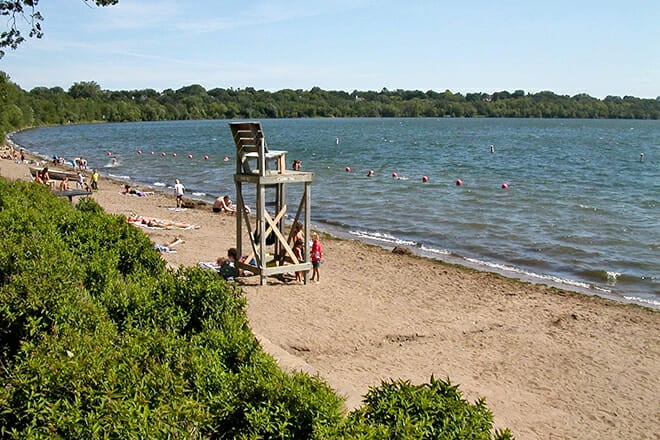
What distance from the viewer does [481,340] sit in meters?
12.8

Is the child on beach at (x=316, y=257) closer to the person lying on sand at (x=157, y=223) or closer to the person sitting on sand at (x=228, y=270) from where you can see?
the person sitting on sand at (x=228, y=270)

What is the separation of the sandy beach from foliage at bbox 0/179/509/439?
1620 millimetres

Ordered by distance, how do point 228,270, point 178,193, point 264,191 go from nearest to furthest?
point 264,191, point 228,270, point 178,193

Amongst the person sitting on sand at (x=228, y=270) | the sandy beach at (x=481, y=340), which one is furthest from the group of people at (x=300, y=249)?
the person sitting on sand at (x=228, y=270)


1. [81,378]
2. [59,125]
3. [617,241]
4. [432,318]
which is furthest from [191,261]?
[59,125]

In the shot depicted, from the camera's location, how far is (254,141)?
1411cm

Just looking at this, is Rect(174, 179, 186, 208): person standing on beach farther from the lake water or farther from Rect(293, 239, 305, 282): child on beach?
Rect(293, 239, 305, 282): child on beach

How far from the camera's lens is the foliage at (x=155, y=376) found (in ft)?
14.5

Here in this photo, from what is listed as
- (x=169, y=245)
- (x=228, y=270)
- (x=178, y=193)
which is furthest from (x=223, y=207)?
(x=228, y=270)

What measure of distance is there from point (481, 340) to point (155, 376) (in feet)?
29.2

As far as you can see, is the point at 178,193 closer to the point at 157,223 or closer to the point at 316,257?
the point at 157,223

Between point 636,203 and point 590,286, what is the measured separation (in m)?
18.2

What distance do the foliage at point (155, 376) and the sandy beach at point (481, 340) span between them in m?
1.62

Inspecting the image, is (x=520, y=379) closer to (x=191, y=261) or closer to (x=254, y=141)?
(x=254, y=141)
